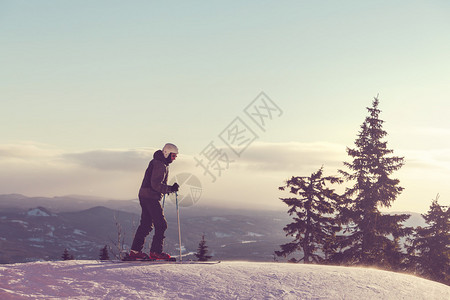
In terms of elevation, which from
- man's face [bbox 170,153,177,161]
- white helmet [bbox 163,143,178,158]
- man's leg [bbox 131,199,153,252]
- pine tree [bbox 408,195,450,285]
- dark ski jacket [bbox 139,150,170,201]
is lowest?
pine tree [bbox 408,195,450,285]

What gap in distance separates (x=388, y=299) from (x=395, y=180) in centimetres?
2188

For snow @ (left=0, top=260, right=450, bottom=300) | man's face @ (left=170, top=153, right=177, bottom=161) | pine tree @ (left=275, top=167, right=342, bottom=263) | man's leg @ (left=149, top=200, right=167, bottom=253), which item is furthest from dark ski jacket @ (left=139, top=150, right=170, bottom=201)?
pine tree @ (left=275, top=167, right=342, bottom=263)

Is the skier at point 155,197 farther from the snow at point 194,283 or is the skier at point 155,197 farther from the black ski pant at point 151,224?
the snow at point 194,283

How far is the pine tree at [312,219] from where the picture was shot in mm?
25078

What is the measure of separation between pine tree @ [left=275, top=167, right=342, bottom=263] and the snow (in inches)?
674

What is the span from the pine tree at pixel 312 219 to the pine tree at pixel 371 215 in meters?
1.27

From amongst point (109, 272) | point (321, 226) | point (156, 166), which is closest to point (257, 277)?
point (109, 272)

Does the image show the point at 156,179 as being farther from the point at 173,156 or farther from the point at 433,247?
the point at 433,247

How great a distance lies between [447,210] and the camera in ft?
92.3

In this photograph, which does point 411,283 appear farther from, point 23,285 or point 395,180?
point 395,180

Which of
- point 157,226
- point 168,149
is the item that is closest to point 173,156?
point 168,149

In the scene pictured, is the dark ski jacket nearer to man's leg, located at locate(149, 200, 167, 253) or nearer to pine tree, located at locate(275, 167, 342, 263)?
man's leg, located at locate(149, 200, 167, 253)

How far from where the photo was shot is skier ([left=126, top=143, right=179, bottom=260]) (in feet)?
28.4

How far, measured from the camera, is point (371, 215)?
25703 mm
